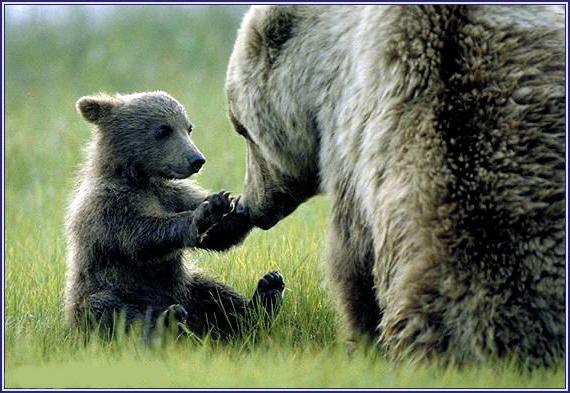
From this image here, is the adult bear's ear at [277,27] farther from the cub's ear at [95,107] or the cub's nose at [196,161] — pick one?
the cub's ear at [95,107]

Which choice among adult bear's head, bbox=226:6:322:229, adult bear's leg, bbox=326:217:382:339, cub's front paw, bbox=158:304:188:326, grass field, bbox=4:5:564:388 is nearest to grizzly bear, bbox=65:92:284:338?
cub's front paw, bbox=158:304:188:326

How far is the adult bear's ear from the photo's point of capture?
18.5 ft

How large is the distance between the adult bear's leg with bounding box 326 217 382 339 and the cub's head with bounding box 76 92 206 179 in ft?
3.88

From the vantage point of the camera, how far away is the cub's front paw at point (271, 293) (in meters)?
6.05

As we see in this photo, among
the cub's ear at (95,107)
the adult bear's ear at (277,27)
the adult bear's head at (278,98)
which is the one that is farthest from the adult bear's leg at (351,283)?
the cub's ear at (95,107)

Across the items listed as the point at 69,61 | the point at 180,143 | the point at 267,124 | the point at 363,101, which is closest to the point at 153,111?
the point at 180,143

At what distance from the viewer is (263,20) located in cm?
572

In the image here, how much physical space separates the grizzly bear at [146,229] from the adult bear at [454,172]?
3.34ft

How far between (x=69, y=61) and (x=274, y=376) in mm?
13198

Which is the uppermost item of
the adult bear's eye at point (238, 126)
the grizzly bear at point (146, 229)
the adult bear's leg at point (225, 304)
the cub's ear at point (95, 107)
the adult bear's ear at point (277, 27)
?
the adult bear's ear at point (277, 27)

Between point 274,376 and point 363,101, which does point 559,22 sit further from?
point 274,376

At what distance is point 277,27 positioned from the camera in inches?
223

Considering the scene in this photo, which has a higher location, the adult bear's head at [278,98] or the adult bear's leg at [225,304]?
the adult bear's head at [278,98]

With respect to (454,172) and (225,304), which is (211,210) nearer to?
(225,304)
